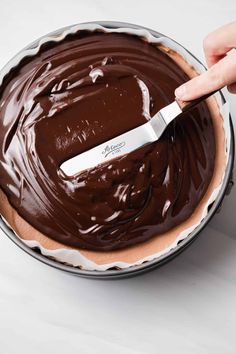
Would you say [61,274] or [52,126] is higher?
[52,126]

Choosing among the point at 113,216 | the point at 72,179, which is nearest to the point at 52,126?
the point at 72,179

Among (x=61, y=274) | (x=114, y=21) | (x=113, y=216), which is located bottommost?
(x=61, y=274)

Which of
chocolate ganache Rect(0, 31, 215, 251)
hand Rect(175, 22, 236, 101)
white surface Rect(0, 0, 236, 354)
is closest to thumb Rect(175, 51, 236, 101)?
hand Rect(175, 22, 236, 101)

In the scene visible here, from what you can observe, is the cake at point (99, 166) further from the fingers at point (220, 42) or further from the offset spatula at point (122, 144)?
the fingers at point (220, 42)

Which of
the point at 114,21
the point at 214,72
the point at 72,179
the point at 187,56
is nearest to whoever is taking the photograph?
the point at 214,72

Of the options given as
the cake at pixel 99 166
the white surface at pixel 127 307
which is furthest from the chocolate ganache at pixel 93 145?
the white surface at pixel 127 307

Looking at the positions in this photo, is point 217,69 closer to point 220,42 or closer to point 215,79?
point 215,79

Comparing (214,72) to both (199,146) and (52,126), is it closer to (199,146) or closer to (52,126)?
(199,146)
